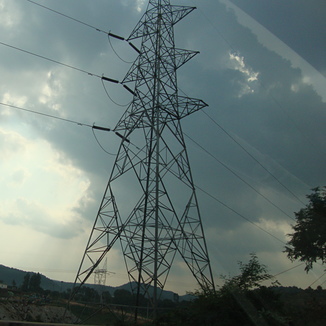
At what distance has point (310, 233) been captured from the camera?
15.2 meters

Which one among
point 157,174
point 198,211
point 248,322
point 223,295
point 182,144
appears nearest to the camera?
point 248,322

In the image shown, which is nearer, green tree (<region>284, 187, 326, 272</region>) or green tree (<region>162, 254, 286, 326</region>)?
green tree (<region>162, 254, 286, 326</region>)

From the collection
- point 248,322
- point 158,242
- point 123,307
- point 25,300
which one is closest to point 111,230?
point 158,242

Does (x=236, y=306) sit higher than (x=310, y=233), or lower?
lower

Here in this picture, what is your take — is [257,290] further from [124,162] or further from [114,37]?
[114,37]

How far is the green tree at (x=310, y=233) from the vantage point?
13.8 meters

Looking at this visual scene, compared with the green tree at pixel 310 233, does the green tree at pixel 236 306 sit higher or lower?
lower

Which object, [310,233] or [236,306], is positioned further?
[310,233]

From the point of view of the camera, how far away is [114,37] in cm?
2172

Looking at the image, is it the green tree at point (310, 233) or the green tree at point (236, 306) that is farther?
the green tree at point (310, 233)

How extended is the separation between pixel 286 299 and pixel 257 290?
1111 millimetres

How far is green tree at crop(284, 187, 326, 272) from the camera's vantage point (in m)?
13.8

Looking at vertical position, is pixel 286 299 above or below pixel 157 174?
below

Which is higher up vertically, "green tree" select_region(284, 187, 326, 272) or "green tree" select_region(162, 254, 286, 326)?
"green tree" select_region(284, 187, 326, 272)
